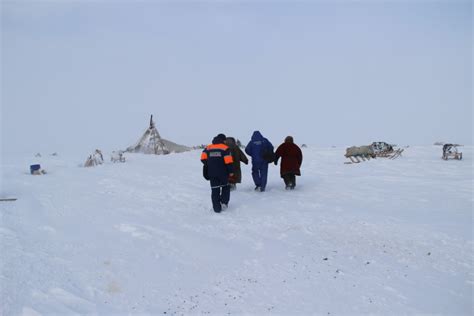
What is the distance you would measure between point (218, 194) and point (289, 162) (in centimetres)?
306

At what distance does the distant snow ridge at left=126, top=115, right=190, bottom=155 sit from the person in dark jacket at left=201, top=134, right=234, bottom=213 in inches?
488

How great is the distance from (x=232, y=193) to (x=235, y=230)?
341cm

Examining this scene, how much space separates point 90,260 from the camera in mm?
5496

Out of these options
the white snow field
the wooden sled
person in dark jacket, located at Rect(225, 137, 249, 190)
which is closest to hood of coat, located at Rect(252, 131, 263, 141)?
person in dark jacket, located at Rect(225, 137, 249, 190)

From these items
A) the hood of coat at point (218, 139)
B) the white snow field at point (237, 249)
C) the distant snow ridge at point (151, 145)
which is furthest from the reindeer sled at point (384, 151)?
the hood of coat at point (218, 139)

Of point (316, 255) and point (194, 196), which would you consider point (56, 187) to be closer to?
point (194, 196)

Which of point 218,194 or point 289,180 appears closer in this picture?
point 218,194

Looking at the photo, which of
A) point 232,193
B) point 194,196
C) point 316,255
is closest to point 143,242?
point 316,255

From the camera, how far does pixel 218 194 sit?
8.72 metres

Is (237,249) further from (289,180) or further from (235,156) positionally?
(289,180)

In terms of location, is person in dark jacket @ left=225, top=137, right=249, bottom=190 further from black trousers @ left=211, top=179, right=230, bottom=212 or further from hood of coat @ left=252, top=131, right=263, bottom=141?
black trousers @ left=211, top=179, right=230, bottom=212

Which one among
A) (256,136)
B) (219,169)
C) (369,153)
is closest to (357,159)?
(369,153)

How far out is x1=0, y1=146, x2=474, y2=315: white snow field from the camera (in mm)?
4559

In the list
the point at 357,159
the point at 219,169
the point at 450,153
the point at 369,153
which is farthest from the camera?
the point at 369,153
